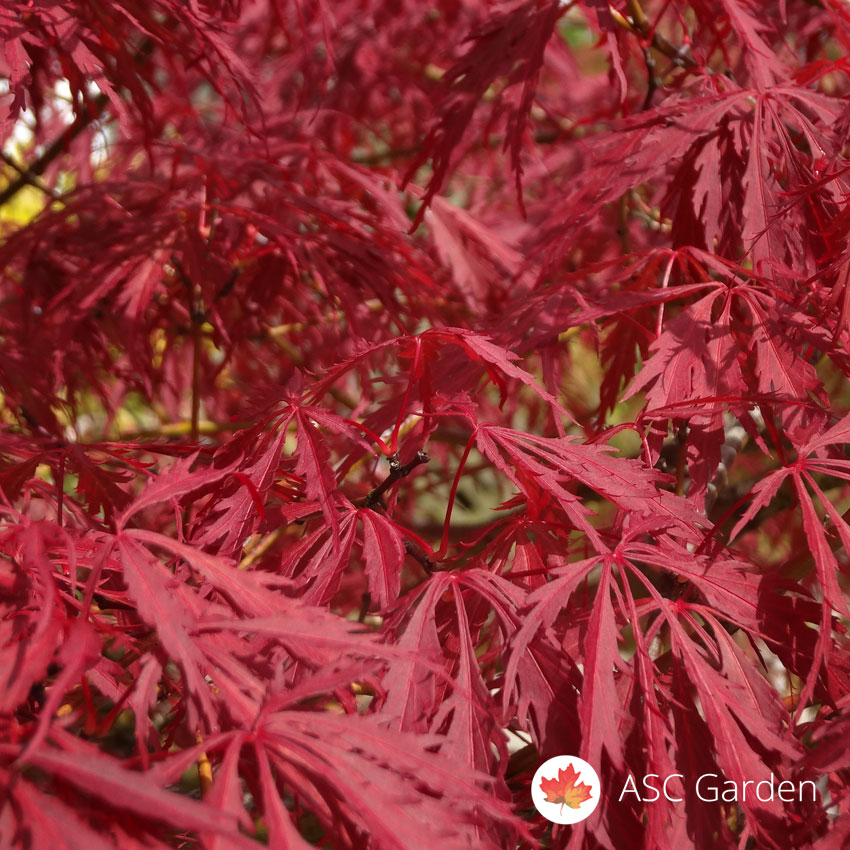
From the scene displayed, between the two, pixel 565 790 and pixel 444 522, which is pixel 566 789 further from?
pixel 444 522

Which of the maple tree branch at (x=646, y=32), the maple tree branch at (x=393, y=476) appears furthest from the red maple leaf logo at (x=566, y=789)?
the maple tree branch at (x=646, y=32)

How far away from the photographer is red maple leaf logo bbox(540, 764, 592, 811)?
542 millimetres

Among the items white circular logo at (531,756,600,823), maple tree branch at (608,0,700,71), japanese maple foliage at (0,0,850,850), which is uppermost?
maple tree branch at (608,0,700,71)

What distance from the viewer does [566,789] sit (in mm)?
551

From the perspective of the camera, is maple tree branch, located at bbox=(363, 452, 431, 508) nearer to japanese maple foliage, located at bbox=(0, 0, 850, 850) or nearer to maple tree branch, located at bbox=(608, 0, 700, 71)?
japanese maple foliage, located at bbox=(0, 0, 850, 850)

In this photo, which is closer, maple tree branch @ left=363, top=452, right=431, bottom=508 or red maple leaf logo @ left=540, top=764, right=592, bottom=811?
red maple leaf logo @ left=540, top=764, right=592, bottom=811

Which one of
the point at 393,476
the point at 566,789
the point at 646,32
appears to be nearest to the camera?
the point at 566,789

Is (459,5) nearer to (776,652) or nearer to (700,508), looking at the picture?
(700,508)

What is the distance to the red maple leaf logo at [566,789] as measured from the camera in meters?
0.54

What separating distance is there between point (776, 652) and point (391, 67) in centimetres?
154

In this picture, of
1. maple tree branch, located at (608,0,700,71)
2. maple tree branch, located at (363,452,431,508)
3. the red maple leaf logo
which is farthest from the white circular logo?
maple tree branch, located at (608,0,700,71)

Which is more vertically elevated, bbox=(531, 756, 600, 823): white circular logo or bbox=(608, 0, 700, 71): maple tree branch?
bbox=(608, 0, 700, 71): maple tree branch

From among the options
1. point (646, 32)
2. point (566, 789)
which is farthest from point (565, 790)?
point (646, 32)

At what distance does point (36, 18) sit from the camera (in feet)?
2.77
